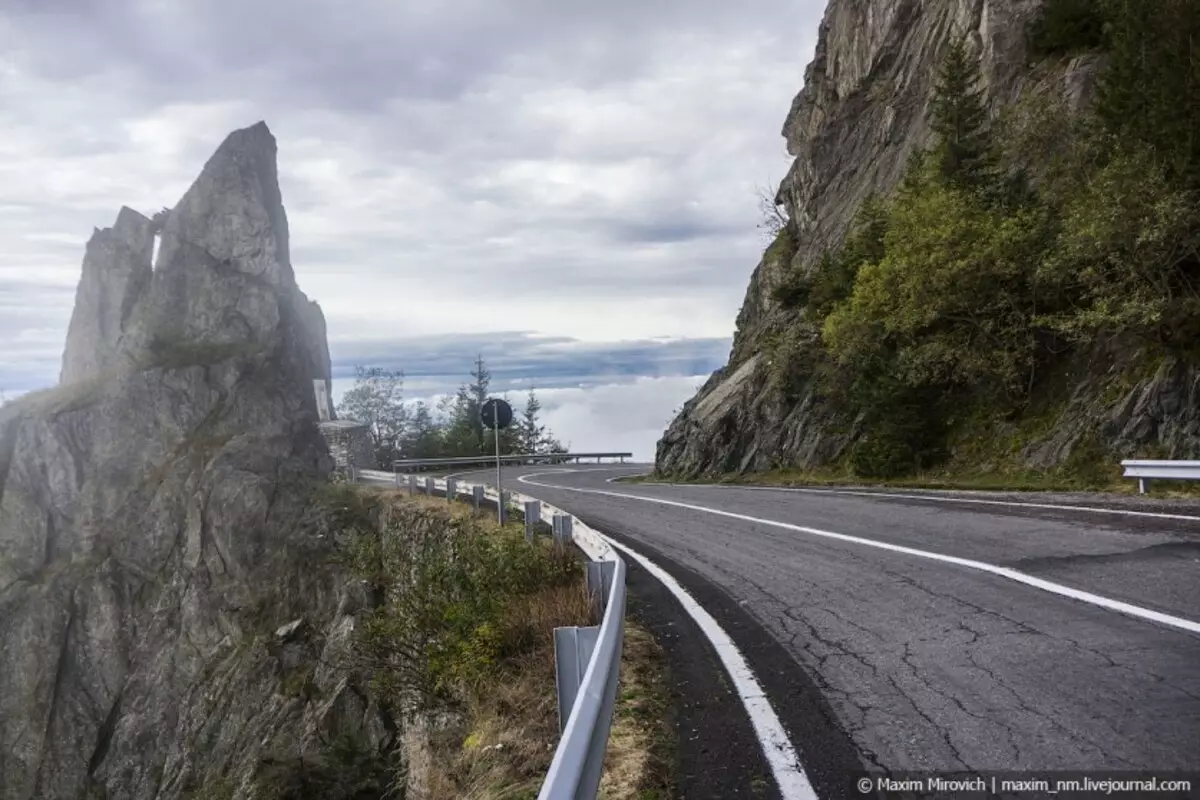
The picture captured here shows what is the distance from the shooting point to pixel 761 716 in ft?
16.1

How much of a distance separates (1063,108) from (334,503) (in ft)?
87.8

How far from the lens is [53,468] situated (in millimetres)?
51344

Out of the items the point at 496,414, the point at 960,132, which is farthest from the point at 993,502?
the point at 960,132

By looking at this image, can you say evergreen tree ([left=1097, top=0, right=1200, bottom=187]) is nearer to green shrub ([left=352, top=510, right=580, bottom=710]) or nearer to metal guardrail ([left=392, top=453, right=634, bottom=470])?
green shrub ([left=352, top=510, right=580, bottom=710])

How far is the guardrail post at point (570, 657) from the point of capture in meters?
4.96

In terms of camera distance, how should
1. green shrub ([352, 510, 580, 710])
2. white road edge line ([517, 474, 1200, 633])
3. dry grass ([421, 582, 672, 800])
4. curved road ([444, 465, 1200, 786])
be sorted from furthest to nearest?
green shrub ([352, 510, 580, 710]), white road edge line ([517, 474, 1200, 633]), dry grass ([421, 582, 672, 800]), curved road ([444, 465, 1200, 786])

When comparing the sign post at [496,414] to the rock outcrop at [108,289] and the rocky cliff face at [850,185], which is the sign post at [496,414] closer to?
the rocky cliff face at [850,185]

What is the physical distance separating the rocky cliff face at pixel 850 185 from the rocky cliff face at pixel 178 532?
600 inches

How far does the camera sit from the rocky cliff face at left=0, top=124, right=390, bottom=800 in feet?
97.0

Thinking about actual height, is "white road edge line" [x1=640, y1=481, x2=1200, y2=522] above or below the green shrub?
above

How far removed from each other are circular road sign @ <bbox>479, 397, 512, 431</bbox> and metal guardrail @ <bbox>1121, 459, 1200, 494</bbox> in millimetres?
10970

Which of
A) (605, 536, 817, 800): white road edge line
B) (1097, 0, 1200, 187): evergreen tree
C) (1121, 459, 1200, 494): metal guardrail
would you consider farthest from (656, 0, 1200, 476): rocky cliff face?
(605, 536, 817, 800): white road edge line

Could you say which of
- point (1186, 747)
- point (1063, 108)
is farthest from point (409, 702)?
point (1063, 108)

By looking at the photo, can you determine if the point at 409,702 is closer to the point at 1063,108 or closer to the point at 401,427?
the point at 1063,108
